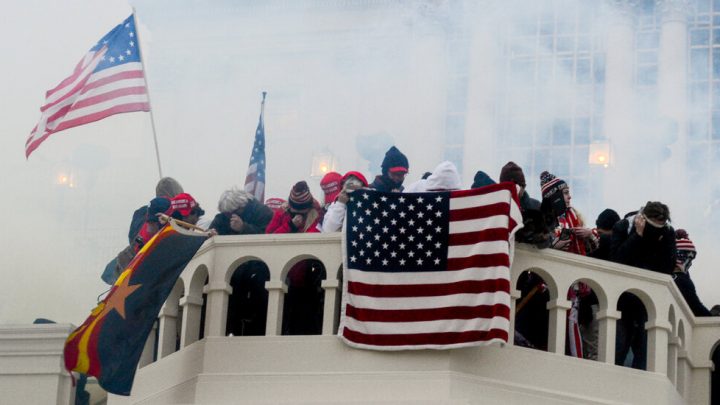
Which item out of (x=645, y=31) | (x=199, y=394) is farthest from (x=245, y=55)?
(x=199, y=394)

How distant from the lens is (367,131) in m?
28.0

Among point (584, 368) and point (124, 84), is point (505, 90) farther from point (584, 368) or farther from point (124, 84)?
point (584, 368)

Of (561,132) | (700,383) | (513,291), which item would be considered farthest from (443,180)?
(561,132)

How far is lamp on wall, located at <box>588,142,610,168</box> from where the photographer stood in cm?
2614

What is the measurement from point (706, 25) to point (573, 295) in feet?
49.9

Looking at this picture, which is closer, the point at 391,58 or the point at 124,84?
the point at 124,84

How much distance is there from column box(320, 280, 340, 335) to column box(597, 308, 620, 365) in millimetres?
1824

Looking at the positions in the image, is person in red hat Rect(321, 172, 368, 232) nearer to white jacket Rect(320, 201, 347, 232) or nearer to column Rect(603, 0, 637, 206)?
white jacket Rect(320, 201, 347, 232)

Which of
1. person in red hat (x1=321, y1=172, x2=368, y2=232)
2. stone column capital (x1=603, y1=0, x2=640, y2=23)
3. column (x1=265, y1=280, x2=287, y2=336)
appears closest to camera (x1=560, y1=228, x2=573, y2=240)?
person in red hat (x1=321, y1=172, x2=368, y2=232)

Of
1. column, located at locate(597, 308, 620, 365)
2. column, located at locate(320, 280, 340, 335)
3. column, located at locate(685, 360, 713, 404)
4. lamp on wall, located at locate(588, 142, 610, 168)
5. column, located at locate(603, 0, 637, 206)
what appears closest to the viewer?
column, located at locate(320, 280, 340, 335)

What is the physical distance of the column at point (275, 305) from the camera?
12852 millimetres

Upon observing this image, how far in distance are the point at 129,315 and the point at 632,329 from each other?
11.7 feet

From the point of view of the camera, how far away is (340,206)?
43.2 feet

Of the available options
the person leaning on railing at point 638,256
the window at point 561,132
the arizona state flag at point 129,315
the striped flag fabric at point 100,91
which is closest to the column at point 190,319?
the arizona state flag at point 129,315
